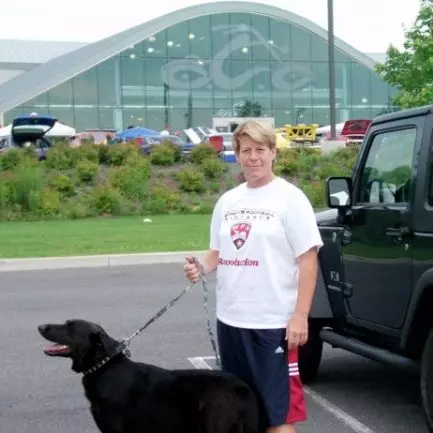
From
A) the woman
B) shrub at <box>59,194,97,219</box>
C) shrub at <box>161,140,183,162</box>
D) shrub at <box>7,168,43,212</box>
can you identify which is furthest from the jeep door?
shrub at <box>161,140,183,162</box>

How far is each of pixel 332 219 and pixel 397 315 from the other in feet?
3.74

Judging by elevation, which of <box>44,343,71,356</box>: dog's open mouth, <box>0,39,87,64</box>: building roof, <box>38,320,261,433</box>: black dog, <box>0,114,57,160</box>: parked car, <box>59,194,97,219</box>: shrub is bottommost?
<box>59,194,97,219</box>: shrub

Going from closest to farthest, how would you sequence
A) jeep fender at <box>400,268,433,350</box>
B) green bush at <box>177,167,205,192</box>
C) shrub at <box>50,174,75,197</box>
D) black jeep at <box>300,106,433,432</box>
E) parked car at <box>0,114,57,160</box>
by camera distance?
jeep fender at <box>400,268,433,350</box>, black jeep at <box>300,106,433,432</box>, shrub at <box>50,174,75,197</box>, green bush at <box>177,167,205,192</box>, parked car at <box>0,114,57,160</box>

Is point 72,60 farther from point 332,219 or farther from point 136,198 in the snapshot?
point 332,219

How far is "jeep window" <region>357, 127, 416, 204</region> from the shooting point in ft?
17.4

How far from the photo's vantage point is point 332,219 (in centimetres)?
611

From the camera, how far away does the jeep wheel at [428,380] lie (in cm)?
477

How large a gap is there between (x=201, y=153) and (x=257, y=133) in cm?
2392

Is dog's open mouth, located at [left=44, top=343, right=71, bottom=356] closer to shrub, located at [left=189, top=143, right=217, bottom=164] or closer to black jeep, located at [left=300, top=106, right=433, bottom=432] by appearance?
black jeep, located at [left=300, top=106, right=433, bottom=432]

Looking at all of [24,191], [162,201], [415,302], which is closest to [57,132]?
[24,191]

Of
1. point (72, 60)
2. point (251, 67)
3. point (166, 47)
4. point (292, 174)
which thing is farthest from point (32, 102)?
point (292, 174)

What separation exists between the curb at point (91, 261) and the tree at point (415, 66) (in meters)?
13.9

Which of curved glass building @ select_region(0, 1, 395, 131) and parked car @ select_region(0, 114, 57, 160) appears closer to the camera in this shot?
parked car @ select_region(0, 114, 57, 160)

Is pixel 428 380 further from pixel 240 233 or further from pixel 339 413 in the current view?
pixel 240 233
